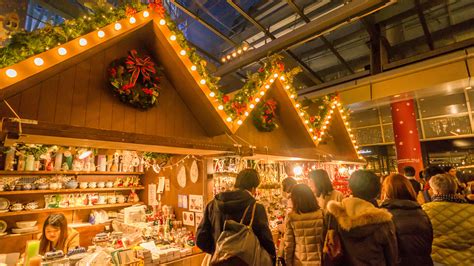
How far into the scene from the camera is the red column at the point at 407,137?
7.50 meters

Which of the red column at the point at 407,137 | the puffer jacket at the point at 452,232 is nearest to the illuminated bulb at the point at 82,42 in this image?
the puffer jacket at the point at 452,232

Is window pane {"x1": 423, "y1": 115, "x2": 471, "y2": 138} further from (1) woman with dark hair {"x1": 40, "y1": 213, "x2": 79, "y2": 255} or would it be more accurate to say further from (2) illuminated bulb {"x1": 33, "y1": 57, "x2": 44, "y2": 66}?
(2) illuminated bulb {"x1": 33, "y1": 57, "x2": 44, "y2": 66}

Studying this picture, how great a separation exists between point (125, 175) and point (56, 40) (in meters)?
4.54

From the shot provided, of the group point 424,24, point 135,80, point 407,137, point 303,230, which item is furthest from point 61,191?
point 424,24

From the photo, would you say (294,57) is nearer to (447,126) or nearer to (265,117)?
(265,117)

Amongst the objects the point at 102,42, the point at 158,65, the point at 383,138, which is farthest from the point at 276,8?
the point at 383,138

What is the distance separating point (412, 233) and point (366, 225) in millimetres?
663

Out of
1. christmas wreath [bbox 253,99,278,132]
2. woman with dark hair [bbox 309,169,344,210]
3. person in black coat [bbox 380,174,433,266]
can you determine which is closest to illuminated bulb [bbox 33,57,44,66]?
christmas wreath [bbox 253,99,278,132]

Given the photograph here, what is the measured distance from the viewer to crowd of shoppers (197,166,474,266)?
2025 mm

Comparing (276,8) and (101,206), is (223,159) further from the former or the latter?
(276,8)

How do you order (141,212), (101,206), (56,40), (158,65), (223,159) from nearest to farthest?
(56,40) → (158,65) → (223,159) → (141,212) → (101,206)

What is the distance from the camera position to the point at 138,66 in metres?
2.55

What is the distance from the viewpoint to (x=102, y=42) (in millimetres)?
2195

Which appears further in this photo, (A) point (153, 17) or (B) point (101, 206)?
(B) point (101, 206)
